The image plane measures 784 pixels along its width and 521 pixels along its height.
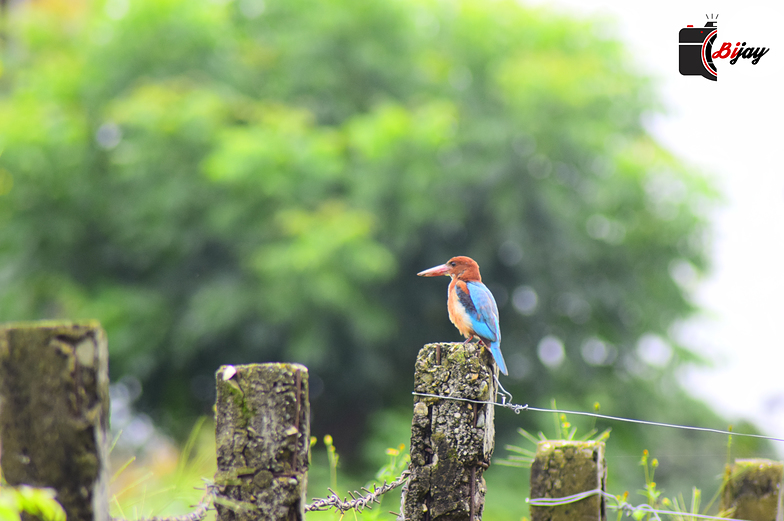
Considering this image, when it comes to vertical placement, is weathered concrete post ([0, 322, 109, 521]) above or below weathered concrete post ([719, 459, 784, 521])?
above

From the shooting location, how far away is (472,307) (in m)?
2.20

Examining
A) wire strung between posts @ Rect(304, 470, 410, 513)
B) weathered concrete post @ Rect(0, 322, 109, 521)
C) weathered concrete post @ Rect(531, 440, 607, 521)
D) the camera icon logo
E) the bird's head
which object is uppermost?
the camera icon logo

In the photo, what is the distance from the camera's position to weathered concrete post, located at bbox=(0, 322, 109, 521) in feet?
4.11

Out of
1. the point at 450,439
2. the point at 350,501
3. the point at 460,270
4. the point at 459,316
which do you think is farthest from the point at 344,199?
the point at 450,439

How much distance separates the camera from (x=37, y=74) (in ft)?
30.8

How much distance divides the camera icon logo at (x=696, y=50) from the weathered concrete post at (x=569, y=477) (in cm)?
382

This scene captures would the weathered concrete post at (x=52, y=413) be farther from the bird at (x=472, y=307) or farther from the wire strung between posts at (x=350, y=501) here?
the bird at (x=472, y=307)

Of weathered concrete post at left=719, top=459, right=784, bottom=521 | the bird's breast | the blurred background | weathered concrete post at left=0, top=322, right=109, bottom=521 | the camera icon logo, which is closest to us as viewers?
weathered concrete post at left=0, top=322, right=109, bottom=521

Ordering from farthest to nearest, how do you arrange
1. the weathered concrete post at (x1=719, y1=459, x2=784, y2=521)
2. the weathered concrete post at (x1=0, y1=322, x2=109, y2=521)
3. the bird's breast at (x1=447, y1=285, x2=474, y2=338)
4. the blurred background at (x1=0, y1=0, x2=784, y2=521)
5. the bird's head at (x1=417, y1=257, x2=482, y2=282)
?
the blurred background at (x1=0, y1=0, x2=784, y2=521) < the bird's head at (x1=417, y1=257, x2=482, y2=282) < the bird's breast at (x1=447, y1=285, x2=474, y2=338) < the weathered concrete post at (x1=719, y1=459, x2=784, y2=521) < the weathered concrete post at (x1=0, y1=322, x2=109, y2=521)

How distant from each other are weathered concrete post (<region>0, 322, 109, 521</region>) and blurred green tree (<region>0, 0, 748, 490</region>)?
5.70 m

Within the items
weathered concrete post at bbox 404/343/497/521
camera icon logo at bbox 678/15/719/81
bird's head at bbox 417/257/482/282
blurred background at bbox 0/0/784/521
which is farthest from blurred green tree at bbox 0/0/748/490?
weathered concrete post at bbox 404/343/497/521

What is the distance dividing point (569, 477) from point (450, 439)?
1.00 ft

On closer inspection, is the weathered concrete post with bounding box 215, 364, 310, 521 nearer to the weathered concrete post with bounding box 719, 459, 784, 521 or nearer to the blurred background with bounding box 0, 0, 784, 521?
the weathered concrete post with bounding box 719, 459, 784, 521

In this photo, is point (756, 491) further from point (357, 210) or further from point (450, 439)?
point (357, 210)
